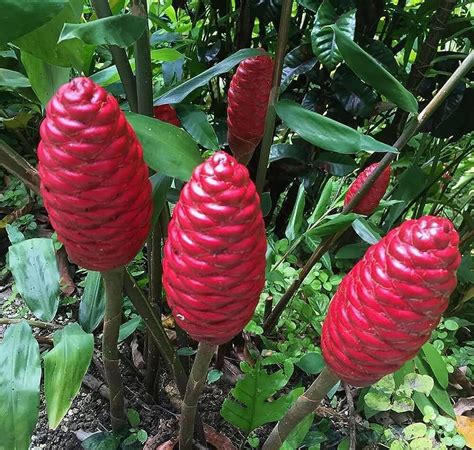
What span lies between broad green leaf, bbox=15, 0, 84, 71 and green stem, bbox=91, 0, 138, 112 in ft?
0.07

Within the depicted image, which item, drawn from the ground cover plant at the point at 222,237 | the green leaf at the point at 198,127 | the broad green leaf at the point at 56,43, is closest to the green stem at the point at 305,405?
the ground cover plant at the point at 222,237

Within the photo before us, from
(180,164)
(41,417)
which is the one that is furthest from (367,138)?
(41,417)

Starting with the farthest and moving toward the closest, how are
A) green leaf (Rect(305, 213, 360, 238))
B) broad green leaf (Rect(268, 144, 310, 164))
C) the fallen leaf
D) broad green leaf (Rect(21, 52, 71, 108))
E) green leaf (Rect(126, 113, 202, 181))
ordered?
broad green leaf (Rect(268, 144, 310, 164)) < the fallen leaf < green leaf (Rect(305, 213, 360, 238)) < broad green leaf (Rect(21, 52, 71, 108)) < green leaf (Rect(126, 113, 202, 181))

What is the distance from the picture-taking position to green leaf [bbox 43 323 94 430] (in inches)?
24.1

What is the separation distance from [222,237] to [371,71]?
307mm

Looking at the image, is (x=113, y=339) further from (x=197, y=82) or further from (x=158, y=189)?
(x=197, y=82)

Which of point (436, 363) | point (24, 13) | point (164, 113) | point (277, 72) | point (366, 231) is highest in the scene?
point (24, 13)

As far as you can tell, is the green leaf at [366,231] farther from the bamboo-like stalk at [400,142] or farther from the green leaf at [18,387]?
the green leaf at [18,387]

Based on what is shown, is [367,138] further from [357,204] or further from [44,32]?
[44,32]

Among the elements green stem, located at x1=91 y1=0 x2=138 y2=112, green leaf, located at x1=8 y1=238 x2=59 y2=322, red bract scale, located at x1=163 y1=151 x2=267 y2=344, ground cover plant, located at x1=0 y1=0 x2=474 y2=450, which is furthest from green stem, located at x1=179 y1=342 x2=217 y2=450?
green stem, located at x1=91 y1=0 x2=138 y2=112

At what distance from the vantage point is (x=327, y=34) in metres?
0.81

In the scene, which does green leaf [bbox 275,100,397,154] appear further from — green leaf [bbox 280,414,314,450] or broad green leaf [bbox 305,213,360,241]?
green leaf [bbox 280,414,314,450]

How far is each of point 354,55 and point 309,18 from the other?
0.71 metres

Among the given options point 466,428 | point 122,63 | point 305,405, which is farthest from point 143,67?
point 466,428
